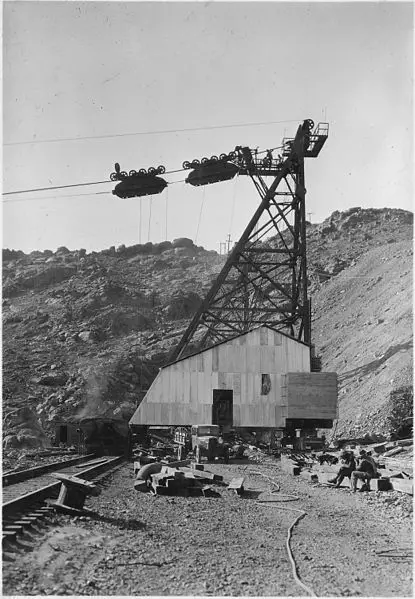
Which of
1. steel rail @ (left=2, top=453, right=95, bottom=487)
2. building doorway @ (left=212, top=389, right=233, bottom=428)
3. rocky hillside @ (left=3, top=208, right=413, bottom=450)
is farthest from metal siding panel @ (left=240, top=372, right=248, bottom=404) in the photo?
steel rail @ (left=2, top=453, right=95, bottom=487)

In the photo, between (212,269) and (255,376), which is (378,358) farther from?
(212,269)

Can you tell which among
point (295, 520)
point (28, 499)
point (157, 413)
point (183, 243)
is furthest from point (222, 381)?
point (183, 243)

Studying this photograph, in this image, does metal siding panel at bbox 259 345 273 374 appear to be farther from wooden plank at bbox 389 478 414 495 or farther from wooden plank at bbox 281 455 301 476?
wooden plank at bbox 389 478 414 495

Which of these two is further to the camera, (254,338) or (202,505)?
(254,338)

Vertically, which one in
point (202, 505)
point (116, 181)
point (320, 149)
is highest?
point (320, 149)

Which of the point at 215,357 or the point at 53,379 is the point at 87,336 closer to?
the point at 53,379

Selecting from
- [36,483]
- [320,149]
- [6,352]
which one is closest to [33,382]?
[6,352]
